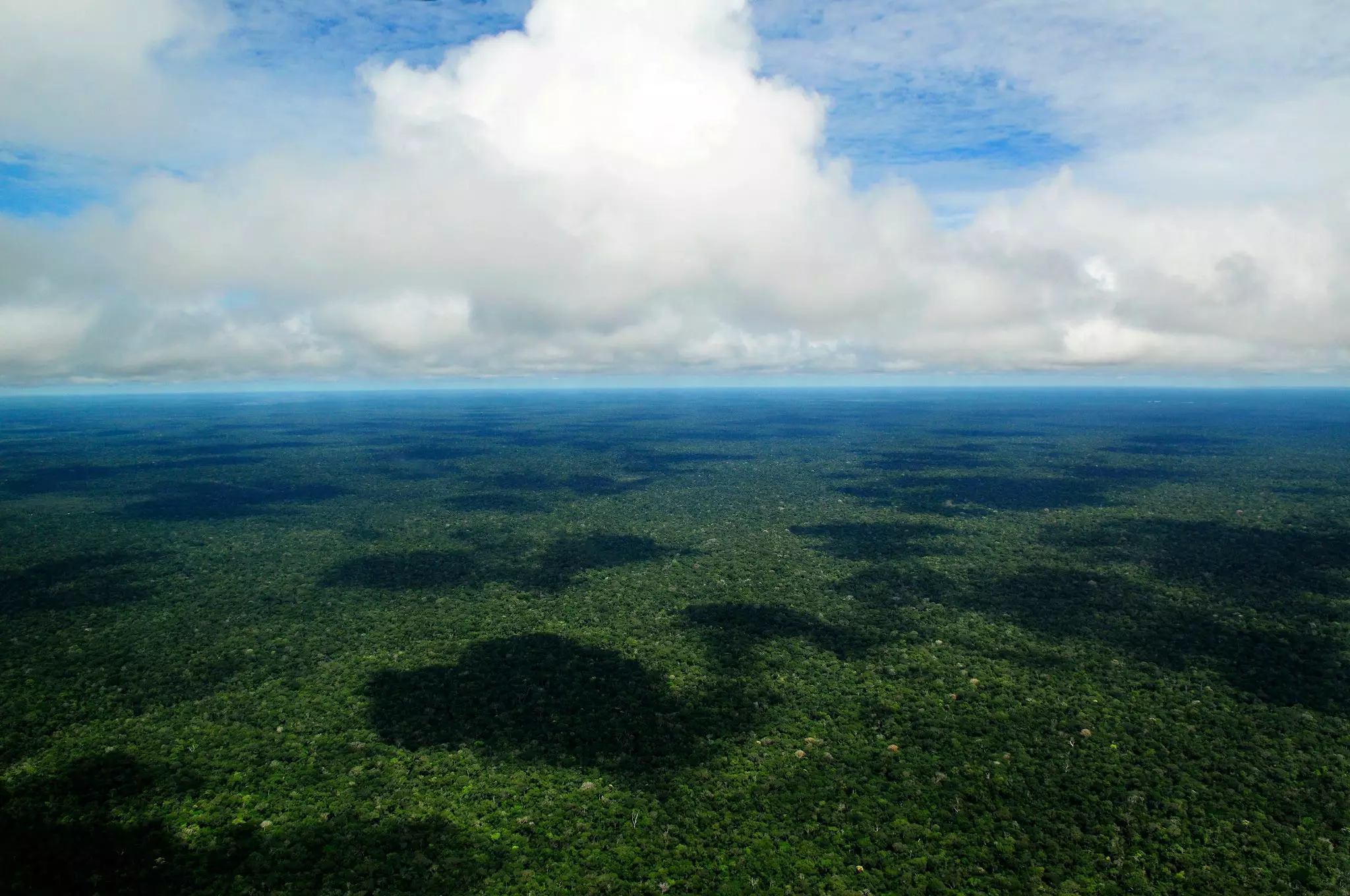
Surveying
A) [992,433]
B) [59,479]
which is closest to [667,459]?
[59,479]

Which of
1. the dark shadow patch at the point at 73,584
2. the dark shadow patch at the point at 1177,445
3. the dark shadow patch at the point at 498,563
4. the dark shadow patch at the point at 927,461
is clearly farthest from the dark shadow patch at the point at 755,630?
the dark shadow patch at the point at 1177,445

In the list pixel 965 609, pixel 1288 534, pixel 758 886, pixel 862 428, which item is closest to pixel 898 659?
pixel 965 609

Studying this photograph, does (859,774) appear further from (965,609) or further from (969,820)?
(965,609)

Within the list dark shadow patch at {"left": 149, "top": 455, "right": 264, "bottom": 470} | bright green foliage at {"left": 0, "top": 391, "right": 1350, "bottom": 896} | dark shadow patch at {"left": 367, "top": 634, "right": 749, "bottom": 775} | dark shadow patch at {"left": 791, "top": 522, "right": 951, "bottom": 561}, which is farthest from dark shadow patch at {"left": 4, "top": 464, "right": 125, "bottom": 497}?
dark shadow patch at {"left": 791, "top": 522, "right": 951, "bottom": 561}

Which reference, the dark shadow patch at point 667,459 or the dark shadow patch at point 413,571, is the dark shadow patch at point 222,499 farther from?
the dark shadow patch at point 667,459

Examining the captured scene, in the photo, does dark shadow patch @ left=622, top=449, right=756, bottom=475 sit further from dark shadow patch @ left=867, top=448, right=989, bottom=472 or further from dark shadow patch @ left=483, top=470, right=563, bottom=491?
A: dark shadow patch @ left=867, top=448, right=989, bottom=472

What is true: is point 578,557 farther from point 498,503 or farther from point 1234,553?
point 1234,553
